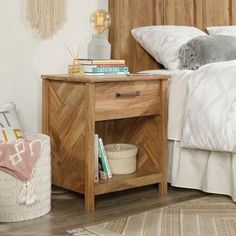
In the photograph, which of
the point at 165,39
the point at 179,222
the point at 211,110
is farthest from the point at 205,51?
the point at 179,222

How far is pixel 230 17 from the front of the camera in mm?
3475

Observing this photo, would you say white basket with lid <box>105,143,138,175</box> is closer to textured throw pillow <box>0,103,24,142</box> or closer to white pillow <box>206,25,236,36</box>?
textured throw pillow <box>0,103,24,142</box>

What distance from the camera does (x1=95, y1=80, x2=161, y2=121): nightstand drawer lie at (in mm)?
2355

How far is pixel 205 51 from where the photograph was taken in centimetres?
284

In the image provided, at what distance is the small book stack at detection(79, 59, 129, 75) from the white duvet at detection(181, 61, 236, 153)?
14.2 inches

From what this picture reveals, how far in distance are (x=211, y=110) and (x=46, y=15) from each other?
41.2 inches

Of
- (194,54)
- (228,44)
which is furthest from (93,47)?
(228,44)

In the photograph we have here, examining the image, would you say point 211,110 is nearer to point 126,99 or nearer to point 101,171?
point 126,99

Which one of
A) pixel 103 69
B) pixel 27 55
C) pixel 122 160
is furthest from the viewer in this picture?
pixel 27 55

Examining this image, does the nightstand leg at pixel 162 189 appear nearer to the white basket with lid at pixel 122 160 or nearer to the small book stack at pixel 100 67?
the white basket with lid at pixel 122 160

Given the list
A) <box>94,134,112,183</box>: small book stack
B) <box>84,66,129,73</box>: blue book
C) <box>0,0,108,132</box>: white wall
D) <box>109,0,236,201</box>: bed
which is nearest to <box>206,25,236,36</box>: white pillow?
<box>109,0,236,201</box>: bed

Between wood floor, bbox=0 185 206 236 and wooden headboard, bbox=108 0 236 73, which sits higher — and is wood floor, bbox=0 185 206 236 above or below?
below

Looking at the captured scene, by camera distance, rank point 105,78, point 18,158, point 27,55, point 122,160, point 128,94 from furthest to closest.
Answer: point 27,55
point 122,160
point 128,94
point 105,78
point 18,158

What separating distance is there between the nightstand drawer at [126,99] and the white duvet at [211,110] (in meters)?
0.17
